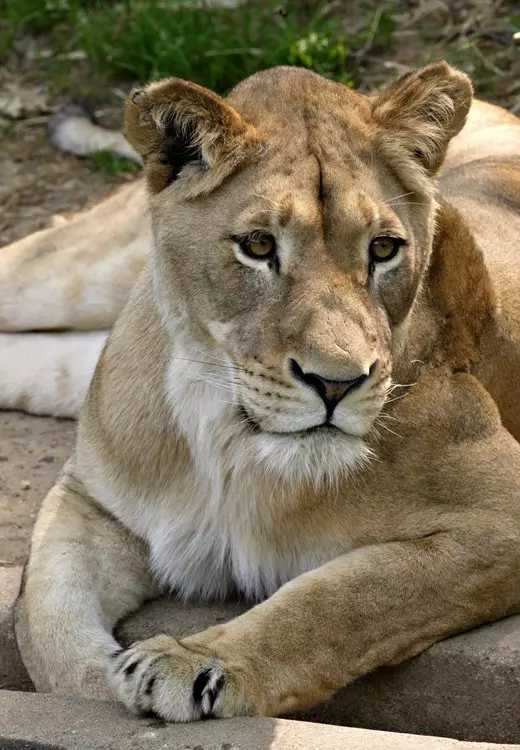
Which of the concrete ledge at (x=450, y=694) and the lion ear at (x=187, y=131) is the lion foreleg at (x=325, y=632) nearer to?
the concrete ledge at (x=450, y=694)

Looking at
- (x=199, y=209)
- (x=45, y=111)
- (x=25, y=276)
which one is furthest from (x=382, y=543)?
(x=45, y=111)

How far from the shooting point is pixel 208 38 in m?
5.37

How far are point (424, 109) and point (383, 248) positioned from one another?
313 mm

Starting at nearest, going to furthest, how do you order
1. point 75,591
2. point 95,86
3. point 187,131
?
point 187,131 → point 75,591 → point 95,86

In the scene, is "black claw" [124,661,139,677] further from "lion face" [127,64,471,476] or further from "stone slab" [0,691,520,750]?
"lion face" [127,64,471,476]

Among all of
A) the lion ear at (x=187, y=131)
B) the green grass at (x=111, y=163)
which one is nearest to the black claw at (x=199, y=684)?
the lion ear at (x=187, y=131)

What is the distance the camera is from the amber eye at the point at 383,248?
2.41m

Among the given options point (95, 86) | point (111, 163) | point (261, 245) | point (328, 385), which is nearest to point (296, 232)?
point (261, 245)

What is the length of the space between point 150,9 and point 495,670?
12.5 ft

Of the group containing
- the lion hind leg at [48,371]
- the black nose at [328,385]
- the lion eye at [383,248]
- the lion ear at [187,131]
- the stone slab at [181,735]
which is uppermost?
the lion ear at [187,131]

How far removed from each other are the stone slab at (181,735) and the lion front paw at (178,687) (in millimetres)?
22

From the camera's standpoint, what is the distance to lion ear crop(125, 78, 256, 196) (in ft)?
7.82

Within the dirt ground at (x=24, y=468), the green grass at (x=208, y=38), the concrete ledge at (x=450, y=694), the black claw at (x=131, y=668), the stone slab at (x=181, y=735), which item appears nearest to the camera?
the stone slab at (x=181, y=735)

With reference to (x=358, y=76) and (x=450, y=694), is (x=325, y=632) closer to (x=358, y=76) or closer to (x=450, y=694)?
(x=450, y=694)
